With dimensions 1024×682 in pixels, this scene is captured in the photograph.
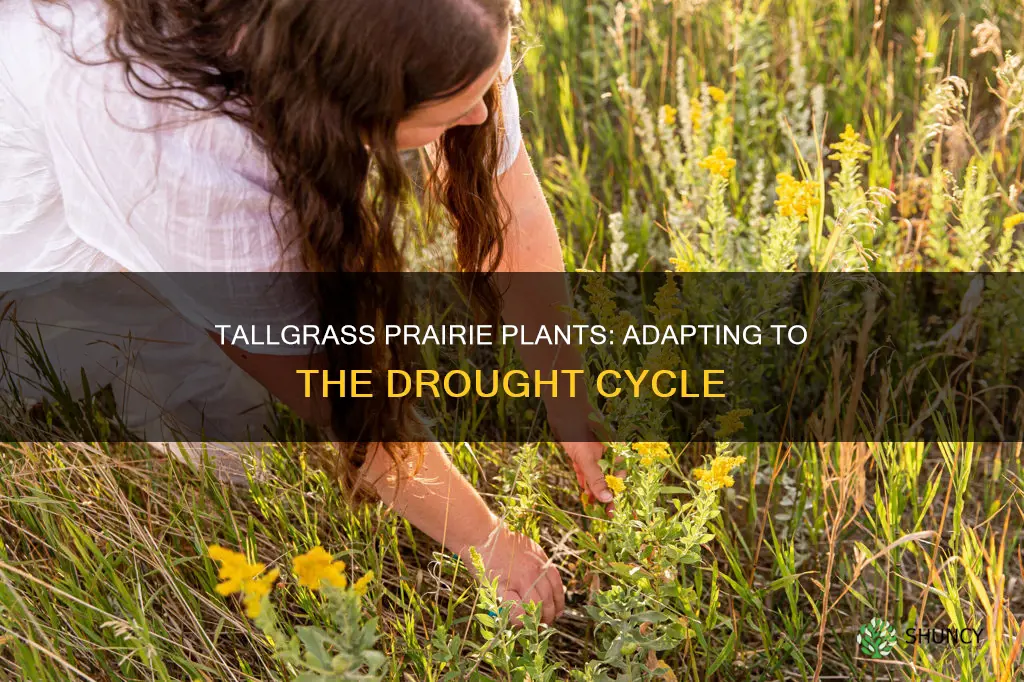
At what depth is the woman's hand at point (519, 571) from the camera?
1452 mm

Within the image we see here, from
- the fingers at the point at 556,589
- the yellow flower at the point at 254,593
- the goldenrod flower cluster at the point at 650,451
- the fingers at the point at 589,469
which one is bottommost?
the fingers at the point at 556,589

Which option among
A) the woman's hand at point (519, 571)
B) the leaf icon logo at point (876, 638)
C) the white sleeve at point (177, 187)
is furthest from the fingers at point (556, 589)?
the white sleeve at point (177, 187)

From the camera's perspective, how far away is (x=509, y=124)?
5.17ft

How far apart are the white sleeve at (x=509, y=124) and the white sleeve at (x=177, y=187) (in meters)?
0.48

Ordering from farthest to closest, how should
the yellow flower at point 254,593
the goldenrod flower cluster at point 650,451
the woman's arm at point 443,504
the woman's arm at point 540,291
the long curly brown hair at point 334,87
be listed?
the woman's arm at point 540,291 → the woman's arm at point 443,504 → the goldenrod flower cluster at point 650,451 → the long curly brown hair at point 334,87 → the yellow flower at point 254,593

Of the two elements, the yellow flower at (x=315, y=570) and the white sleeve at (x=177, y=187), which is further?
the white sleeve at (x=177, y=187)

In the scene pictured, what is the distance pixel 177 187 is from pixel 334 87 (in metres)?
0.27

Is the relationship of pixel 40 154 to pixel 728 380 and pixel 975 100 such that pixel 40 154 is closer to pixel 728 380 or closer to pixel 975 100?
pixel 728 380

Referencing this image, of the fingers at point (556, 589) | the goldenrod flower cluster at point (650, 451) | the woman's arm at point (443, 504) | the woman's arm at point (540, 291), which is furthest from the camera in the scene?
the woman's arm at point (540, 291)

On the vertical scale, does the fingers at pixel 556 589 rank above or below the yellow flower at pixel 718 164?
below

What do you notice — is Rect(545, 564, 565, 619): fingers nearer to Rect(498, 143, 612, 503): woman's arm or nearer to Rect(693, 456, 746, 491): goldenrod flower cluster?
Rect(498, 143, 612, 503): woman's arm

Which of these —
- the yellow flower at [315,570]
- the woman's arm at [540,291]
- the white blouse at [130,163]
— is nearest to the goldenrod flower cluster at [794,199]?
the woman's arm at [540,291]

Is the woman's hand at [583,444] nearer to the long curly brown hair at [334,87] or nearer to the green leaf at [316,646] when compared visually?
the long curly brown hair at [334,87]

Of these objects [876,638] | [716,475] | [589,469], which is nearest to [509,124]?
[589,469]
